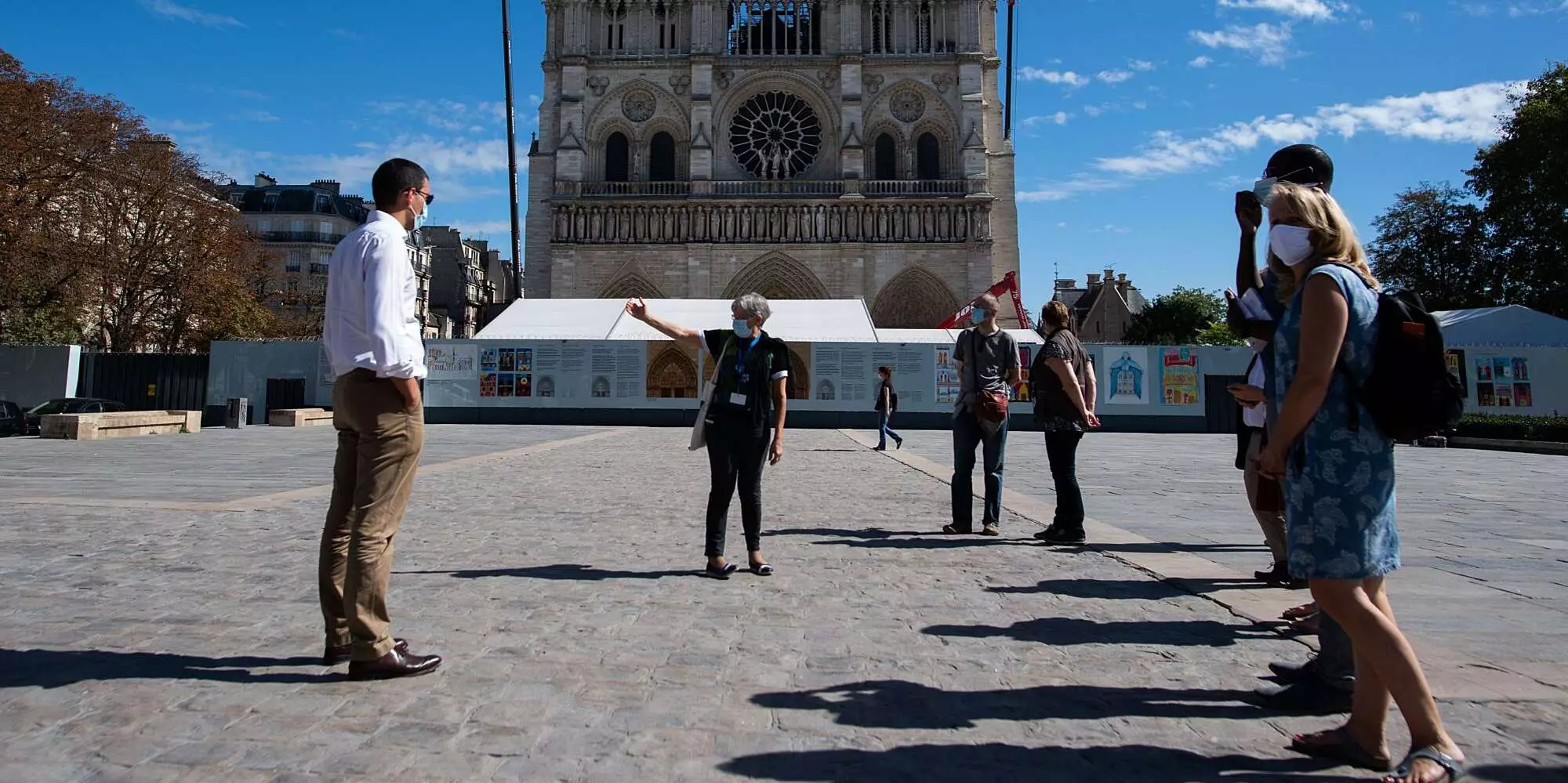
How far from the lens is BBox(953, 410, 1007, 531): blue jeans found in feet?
19.0

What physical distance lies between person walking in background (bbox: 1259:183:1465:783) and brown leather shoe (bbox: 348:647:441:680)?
7.99 feet

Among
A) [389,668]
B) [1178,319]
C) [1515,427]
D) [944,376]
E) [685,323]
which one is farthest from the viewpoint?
[1178,319]

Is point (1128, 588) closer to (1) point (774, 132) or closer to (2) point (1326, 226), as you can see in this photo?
(2) point (1326, 226)

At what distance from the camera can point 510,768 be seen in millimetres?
2072

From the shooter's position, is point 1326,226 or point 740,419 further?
point 740,419

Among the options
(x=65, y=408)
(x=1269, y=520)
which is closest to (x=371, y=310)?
(x=1269, y=520)

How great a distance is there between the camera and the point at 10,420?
1836 centimetres

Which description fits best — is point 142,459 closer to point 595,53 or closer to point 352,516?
point 352,516

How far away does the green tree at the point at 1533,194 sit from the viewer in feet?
81.7

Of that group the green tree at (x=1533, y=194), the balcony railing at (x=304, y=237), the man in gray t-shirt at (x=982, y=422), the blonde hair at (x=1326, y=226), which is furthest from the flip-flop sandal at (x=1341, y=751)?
the balcony railing at (x=304, y=237)

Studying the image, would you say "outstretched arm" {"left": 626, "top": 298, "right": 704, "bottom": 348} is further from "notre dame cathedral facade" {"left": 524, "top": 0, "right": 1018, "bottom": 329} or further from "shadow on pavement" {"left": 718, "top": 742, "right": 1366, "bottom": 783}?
"notre dame cathedral facade" {"left": 524, "top": 0, "right": 1018, "bottom": 329}

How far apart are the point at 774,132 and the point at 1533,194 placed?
2576cm

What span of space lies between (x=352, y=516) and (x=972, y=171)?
36.0 metres

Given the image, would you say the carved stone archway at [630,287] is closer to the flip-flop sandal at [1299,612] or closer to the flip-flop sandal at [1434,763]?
the flip-flop sandal at [1299,612]
